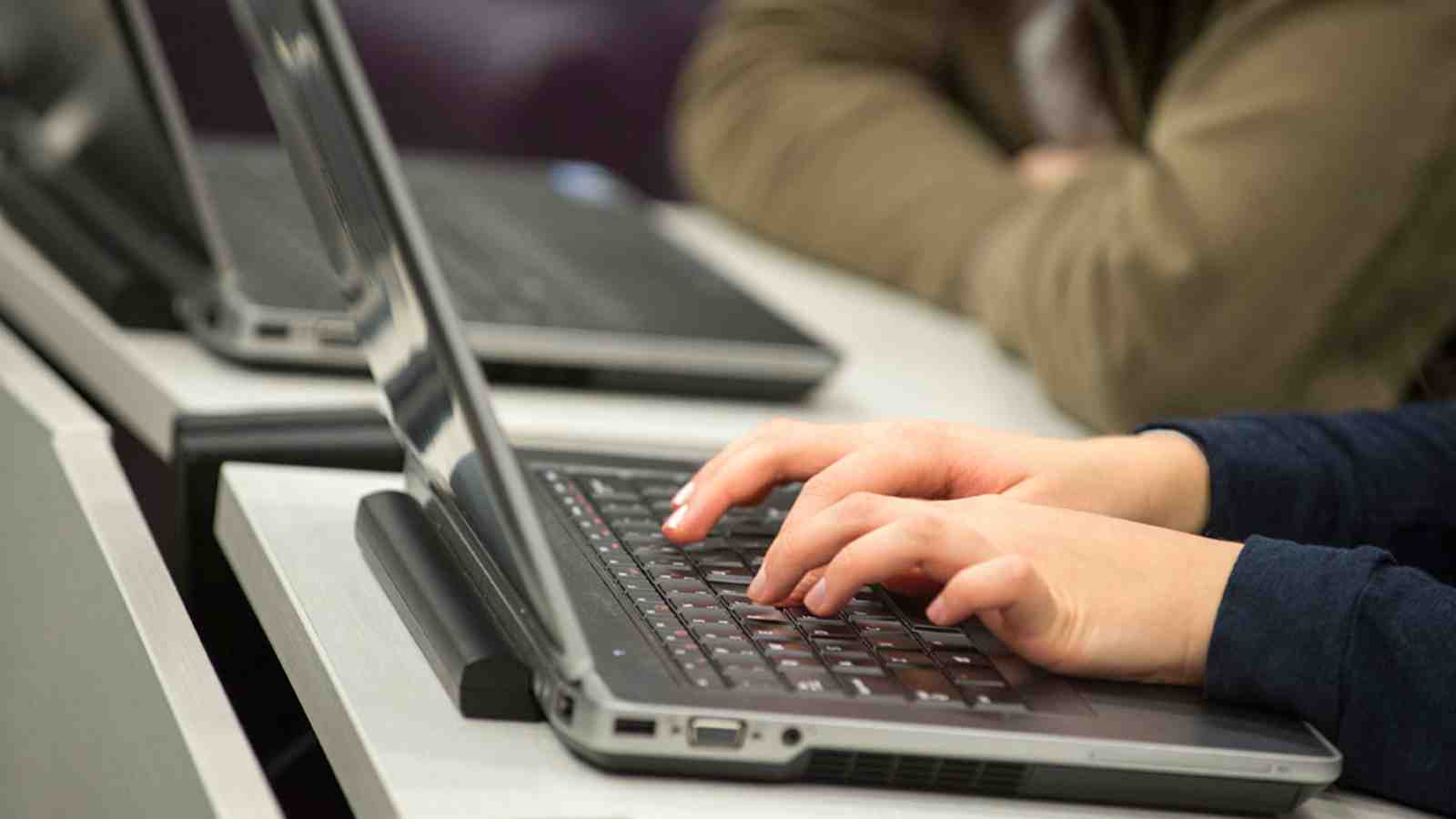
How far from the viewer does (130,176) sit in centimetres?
103

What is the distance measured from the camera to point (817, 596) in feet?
1.90

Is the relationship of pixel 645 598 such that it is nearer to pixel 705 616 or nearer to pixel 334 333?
pixel 705 616

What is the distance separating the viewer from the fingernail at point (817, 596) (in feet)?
1.89

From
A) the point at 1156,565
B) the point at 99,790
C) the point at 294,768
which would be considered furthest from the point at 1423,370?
the point at 99,790

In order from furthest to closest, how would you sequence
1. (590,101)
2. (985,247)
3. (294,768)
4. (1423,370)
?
1. (590,101)
2. (985,247)
3. (1423,370)
4. (294,768)

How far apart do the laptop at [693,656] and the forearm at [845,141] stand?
74cm

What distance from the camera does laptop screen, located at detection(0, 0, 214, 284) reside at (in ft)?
3.01

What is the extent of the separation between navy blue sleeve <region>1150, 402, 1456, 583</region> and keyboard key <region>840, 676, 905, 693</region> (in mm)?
231

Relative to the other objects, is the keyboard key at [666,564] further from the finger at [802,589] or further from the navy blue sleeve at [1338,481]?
the navy blue sleeve at [1338,481]

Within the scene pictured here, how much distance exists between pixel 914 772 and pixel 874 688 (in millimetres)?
27

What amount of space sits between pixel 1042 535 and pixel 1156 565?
4 centimetres

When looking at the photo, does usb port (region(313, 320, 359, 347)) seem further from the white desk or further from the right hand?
the right hand

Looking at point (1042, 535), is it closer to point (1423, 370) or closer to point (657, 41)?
point (1423, 370)

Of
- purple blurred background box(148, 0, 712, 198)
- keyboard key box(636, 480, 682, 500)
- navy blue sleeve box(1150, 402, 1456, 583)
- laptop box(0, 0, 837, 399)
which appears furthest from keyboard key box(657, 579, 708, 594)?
purple blurred background box(148, 0, 712, 198)
